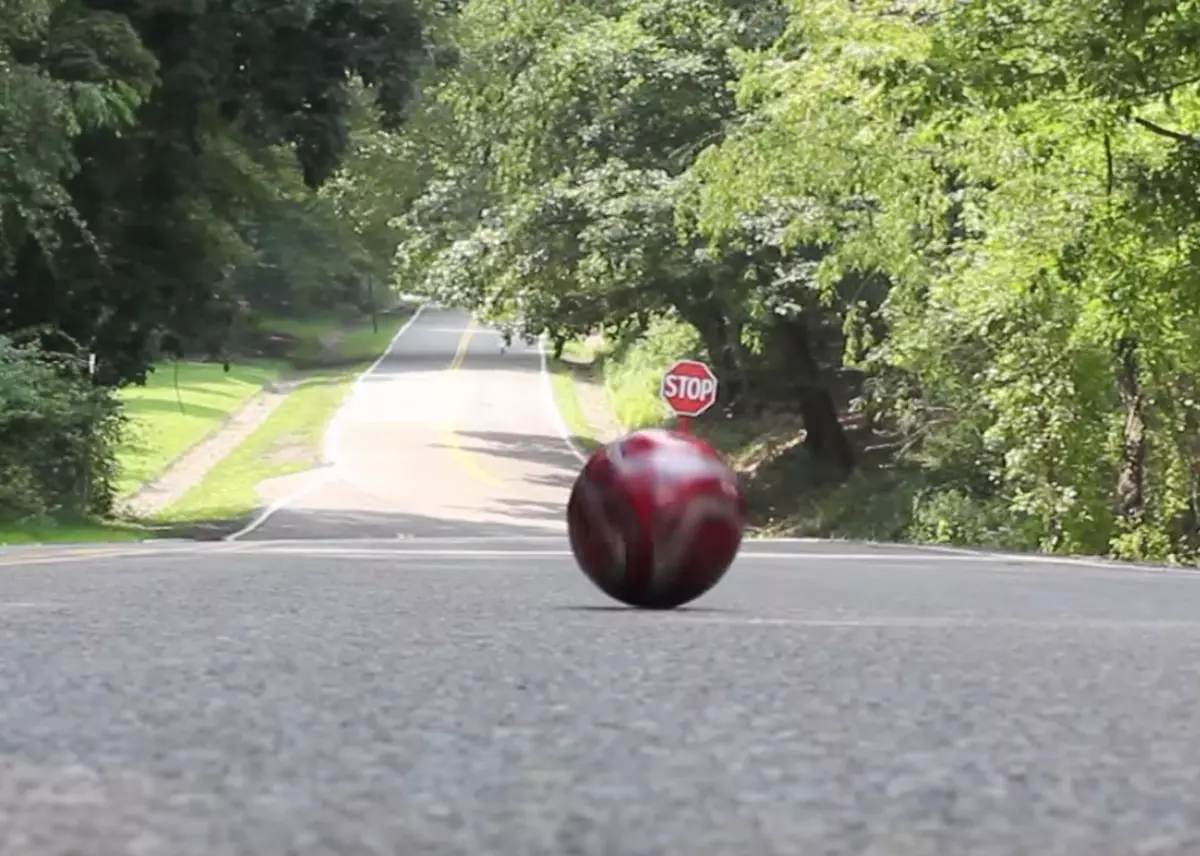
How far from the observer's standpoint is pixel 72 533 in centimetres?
2106

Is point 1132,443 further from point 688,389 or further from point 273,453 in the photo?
point 273,453

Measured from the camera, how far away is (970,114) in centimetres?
1689

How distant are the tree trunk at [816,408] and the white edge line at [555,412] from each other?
4.29 meters

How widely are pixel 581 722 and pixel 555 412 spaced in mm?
46724

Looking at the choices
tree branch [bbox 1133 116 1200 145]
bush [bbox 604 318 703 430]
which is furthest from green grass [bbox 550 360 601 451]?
tree branch [bbox 1133 116 1200 145]

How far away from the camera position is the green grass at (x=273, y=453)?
99.9 ft

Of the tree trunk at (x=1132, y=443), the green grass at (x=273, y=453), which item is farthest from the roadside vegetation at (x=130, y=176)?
the tree trunk at (x=1132, y=443)

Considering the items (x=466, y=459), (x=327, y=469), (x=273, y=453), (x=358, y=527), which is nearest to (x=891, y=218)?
(x=358, y=527)

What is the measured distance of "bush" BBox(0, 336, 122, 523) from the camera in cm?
2131

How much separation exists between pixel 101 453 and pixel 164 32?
5114 mm

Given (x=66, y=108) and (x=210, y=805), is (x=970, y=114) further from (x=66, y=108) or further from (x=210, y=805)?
(x=210, y=805)

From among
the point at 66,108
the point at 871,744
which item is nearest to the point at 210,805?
the point at 871,744

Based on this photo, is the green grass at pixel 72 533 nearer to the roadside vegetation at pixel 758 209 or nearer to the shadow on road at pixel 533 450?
the roadside vegetation at pixel 758 209

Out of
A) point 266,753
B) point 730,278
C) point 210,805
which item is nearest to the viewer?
point 210,805
